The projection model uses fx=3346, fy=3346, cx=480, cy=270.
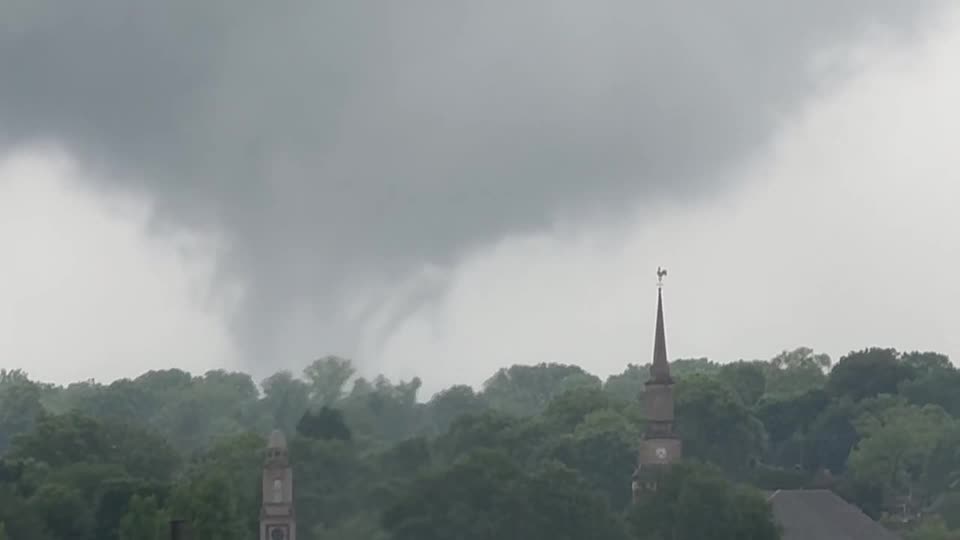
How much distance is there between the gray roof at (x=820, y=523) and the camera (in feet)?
643

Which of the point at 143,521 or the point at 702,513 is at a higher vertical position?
the point at 702,513

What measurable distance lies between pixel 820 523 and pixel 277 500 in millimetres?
38081

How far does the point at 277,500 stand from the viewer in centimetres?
17500

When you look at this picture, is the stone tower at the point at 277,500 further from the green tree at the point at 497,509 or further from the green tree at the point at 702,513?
the green tree at the point at 702,513

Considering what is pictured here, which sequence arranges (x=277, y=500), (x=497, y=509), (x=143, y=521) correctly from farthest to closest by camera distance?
(x=277, y=500), (x=497, y=509), (x=143, y=521)

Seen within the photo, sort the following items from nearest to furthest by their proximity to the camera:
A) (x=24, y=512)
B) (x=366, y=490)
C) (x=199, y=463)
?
(x=24, y=512)
(x=366, y=490)
(x=199, y=463)

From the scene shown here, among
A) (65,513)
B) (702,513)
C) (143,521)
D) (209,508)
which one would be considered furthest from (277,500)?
(143,521)

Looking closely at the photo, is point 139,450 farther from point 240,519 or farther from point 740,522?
point 740,522

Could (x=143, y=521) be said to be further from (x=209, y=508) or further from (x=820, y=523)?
(x=820, y=523)

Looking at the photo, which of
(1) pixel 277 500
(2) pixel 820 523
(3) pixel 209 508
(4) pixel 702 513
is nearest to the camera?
(3) pixel 209 508

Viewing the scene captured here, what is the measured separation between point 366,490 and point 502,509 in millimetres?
18666

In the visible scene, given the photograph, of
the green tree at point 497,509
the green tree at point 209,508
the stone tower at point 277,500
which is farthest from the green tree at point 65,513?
the green tree at point 497,509

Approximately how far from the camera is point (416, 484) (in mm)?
171875

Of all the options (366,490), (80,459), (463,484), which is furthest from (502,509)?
(80,459)
